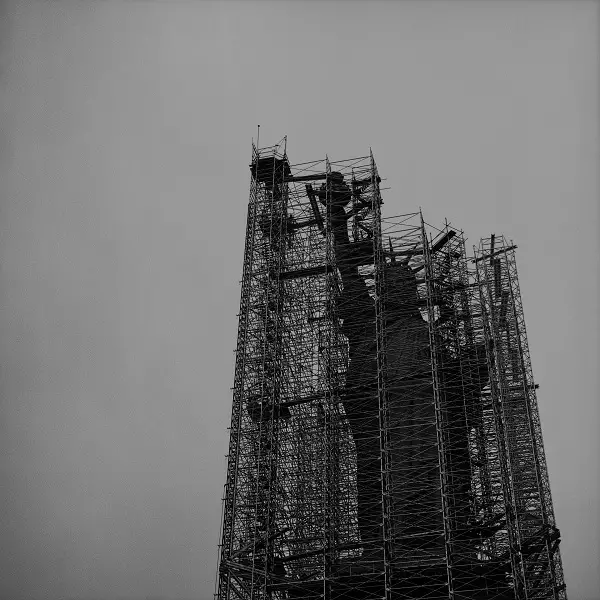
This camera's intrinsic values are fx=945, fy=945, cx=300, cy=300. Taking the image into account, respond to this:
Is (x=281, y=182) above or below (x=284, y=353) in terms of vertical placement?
above

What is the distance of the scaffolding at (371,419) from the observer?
41062 mm

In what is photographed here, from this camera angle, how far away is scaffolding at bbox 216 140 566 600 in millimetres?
41062

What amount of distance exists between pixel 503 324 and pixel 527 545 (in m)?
13.5

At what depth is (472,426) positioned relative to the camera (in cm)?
4775

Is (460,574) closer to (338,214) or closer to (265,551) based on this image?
(265,551)

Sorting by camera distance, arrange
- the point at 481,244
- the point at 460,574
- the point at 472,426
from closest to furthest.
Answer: the point at 460,574, the point at 472,426, the point at 481,244

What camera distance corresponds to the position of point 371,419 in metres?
46.9

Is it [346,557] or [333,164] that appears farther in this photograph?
[333,164]

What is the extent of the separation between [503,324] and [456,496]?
11958mm

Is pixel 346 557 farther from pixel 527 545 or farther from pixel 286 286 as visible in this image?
pixel 286 286

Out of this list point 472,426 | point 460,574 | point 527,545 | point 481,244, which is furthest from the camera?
point 481,244

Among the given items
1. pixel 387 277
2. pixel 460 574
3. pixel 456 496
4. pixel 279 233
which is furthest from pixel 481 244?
pixel 460 574

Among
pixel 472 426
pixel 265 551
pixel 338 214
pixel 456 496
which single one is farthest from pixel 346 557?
pixel 338 214

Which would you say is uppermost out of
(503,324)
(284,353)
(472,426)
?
(503,324)
